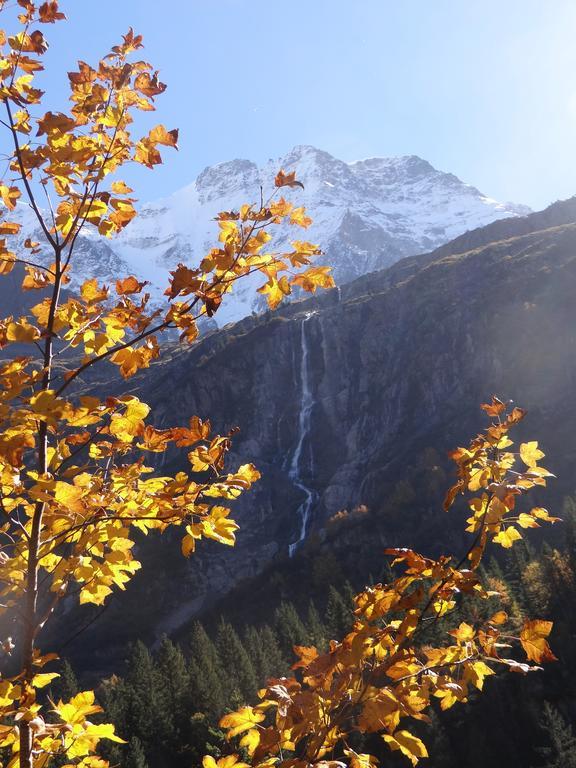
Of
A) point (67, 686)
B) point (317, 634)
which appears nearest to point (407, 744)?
point (317, 634)

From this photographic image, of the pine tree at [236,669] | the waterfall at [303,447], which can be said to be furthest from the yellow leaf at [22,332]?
the waterfall at [303,447]

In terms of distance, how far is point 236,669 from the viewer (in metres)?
32.1

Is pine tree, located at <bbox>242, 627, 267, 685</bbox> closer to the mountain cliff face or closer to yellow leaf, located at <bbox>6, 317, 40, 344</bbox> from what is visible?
the mountain cliff face

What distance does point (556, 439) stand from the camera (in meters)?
60.2

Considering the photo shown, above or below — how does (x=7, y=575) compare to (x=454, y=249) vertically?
below

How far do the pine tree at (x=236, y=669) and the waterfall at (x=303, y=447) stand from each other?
33554 mm

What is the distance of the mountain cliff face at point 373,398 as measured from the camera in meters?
64.6

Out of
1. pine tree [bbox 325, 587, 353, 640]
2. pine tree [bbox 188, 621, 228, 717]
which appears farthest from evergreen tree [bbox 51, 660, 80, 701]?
pine tree [bbox 325, 587, 353, 640]

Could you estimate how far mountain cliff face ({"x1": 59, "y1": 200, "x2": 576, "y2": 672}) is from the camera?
64.6 m

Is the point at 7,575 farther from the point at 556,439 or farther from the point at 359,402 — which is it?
the point at 359,402

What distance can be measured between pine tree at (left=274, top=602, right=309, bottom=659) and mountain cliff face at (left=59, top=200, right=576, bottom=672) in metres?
20.1

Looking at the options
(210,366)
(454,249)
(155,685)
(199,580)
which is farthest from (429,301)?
(155,685)

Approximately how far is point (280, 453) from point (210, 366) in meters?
24.4

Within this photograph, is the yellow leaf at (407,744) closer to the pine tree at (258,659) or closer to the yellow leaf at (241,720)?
the yellow leaf at (241,720)
